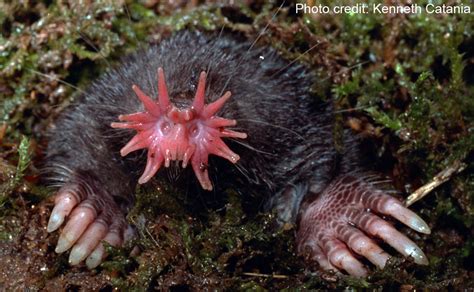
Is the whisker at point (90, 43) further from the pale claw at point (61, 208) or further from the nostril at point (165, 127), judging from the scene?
the nostril at point (165, 127)

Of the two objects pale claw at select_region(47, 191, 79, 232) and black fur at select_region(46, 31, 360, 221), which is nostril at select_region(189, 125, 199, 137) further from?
pale claw at select_region(47, 191, 79, 232)

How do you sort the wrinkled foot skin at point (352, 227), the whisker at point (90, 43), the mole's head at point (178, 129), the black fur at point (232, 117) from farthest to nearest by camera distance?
the whisker at point (90, 43), the black fur at point (232, 117), the wrinkled foot skin at point (352, 227), the mole's head at point (178, 129)

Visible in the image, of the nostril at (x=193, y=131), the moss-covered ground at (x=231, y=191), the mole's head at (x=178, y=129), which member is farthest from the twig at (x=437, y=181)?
the nostril at (x=193, y=131)

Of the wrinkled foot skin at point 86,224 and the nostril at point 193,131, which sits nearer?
the nostril at point 193,131

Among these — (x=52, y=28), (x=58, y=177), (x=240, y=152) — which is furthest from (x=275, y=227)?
(x=52, y=28)

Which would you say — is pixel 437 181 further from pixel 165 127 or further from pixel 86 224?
pixel 86 224

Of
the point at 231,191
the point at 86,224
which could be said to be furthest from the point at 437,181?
the point at 86,224

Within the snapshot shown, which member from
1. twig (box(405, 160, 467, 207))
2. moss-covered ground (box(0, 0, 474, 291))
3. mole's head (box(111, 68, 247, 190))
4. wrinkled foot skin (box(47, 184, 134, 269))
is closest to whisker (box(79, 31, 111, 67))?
moss-covered ground (box(0, 0, 474, 291))
